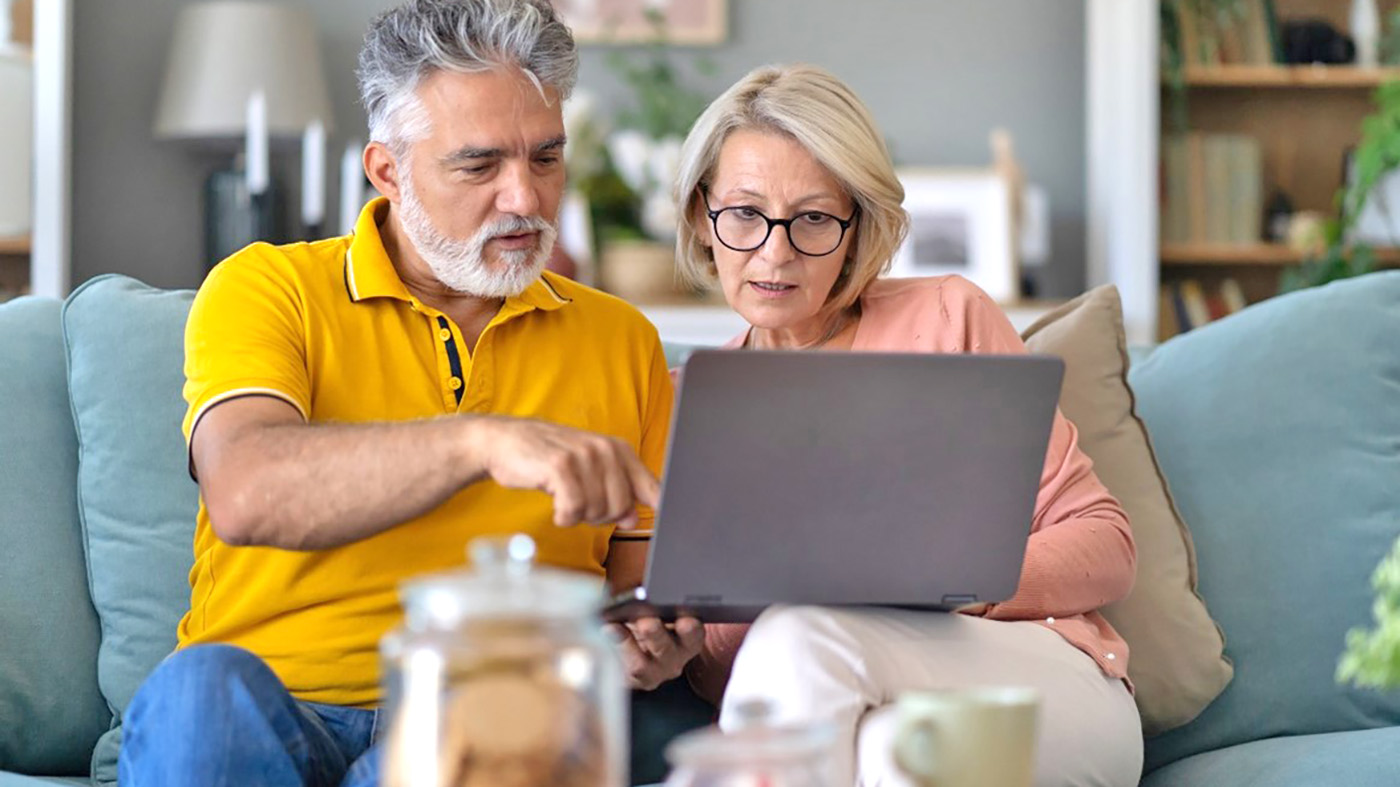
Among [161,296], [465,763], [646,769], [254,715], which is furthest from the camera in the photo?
[161,296]

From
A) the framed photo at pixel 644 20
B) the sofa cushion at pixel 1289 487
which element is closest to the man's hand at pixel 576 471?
the sofa cushion at pixel 1289 487

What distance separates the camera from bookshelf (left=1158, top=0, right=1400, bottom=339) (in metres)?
4.14

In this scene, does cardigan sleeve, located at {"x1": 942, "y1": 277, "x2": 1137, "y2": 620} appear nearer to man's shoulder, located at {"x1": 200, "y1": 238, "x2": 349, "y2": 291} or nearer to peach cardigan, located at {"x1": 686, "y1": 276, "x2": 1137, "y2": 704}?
peach cardigan, located at {"x1": 686, "y1": 276, "x2": 1137, "y2": 704}

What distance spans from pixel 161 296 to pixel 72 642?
0.41 metres

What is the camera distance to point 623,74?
4.24 metres

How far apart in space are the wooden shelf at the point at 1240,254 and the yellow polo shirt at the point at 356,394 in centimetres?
265

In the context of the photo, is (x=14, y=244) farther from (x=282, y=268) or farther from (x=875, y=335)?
(x=875, y=335)

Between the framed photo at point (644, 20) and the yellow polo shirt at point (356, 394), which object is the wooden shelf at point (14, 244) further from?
the yellow polo shirt at point (356, 394)

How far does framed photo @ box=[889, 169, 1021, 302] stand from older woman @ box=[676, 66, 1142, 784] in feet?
6.88

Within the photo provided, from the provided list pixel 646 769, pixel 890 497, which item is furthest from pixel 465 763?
pixel 646 769

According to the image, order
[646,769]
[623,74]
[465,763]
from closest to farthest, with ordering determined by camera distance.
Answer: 1. [465,763]
2. [646,769]
3. [623,74]

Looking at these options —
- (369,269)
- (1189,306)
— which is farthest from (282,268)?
(1189,306)

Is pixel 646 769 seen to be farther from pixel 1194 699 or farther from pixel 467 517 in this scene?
pixel 1194 699

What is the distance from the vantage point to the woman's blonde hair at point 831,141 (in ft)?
5.93
